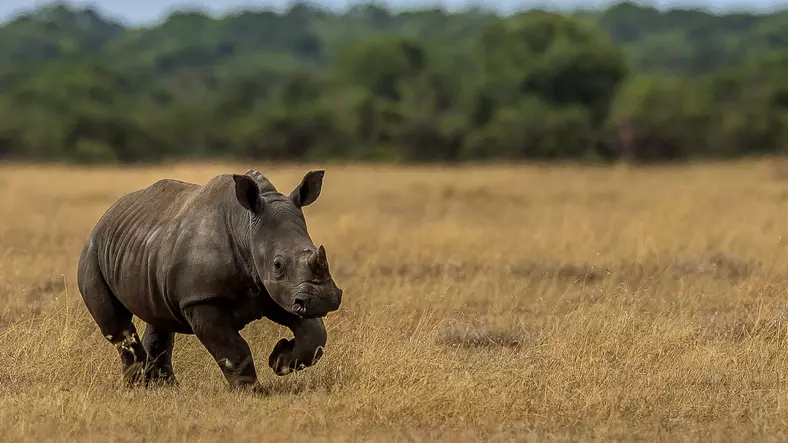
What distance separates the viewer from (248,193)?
7094mm

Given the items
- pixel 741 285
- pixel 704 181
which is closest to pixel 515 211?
pixel 704 181

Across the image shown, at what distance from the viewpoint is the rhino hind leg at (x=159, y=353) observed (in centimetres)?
804

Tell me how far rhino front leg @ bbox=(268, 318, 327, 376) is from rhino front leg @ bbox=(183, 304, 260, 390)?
17 centimetres

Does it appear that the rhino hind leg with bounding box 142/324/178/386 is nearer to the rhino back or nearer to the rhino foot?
the rhino back

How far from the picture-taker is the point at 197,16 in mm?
156750

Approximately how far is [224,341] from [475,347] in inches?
97.2

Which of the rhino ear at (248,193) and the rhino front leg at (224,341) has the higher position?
the rhino ear at (248,193)

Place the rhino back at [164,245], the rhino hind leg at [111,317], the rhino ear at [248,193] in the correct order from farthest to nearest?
the rhino hind leg at [111,317], the rhino back at [164,245], the rhino ear at [248,193]

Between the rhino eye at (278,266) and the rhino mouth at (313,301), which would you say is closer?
the rhino mouth at (313,301)

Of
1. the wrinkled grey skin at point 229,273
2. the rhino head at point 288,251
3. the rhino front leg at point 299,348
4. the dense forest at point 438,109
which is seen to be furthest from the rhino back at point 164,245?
the dense forest at point 438,109

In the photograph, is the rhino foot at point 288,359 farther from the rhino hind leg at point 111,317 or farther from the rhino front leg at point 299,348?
the rhino hind leg at point 111,317

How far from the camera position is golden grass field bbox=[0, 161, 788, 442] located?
672 centimetres

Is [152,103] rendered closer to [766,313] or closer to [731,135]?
[731,135]

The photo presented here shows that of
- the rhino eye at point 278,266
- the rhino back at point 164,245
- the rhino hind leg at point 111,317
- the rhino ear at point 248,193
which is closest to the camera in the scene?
the rhino eye at point 278,266
